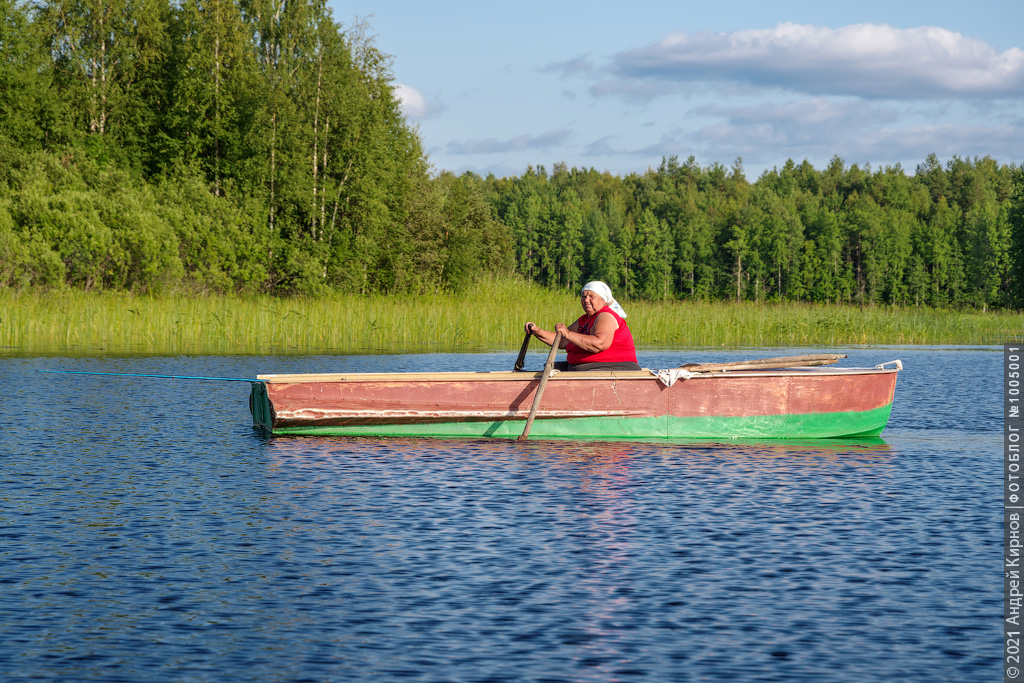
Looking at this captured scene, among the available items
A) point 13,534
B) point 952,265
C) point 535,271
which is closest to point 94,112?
point 13,534

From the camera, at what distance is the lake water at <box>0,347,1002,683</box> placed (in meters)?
4.82

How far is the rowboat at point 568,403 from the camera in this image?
11180mm

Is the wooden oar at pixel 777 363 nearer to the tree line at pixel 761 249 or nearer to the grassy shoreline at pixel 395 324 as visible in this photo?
the grassy shoreline at pixel 395 324

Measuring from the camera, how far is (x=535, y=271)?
4213 inches

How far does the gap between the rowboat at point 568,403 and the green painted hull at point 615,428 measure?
0.01 meters

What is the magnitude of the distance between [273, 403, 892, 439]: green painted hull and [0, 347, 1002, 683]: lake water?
6.7 inches

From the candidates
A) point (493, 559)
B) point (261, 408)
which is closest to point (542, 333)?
point (261, 408)

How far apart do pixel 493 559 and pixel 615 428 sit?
5136mm

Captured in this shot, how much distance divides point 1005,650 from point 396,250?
127 ft

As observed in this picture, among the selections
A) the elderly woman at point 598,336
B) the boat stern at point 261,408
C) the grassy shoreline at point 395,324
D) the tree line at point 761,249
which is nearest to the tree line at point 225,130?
the grassy shoreline at point 395,324

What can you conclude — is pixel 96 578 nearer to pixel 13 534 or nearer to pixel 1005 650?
pixel 13 534

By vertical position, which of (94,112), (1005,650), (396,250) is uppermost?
(94,112)

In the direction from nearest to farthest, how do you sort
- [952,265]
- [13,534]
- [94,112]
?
[13,534] → [94,112] → [952,265]

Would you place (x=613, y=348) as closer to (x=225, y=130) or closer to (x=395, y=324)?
(x=395, y=324)
